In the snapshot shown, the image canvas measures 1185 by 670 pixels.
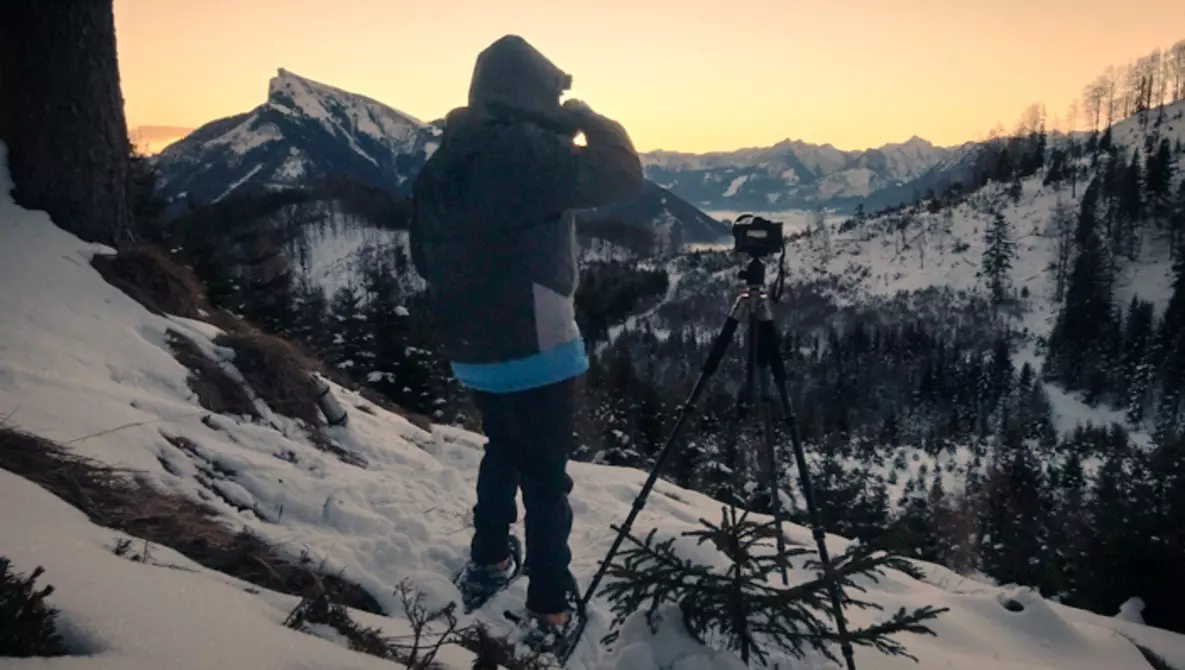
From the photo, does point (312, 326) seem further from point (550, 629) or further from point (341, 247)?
point (341, 247)

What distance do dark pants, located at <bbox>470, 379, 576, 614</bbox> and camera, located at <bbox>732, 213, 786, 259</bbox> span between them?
42.8 inches

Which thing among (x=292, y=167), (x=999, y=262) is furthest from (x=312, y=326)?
(x=292, y=167)

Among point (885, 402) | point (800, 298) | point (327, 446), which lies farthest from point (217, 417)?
point (800, 298)

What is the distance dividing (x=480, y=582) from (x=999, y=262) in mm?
108104

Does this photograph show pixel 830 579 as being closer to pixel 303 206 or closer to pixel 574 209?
pixel 574 209

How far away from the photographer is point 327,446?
18.6ft

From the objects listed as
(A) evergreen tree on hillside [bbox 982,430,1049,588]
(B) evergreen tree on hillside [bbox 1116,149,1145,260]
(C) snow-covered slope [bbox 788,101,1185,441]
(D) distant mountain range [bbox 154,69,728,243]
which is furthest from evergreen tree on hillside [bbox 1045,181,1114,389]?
(D) distant mountain range [bbox 154,69,728,243]

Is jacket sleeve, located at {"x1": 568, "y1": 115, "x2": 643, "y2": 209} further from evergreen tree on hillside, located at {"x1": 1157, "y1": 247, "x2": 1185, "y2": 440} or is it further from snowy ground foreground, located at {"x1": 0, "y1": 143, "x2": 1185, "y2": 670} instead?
evergreen tree on hillside, located at {"x1": 1157, "y1": 247, "x2": 1185, "y2": 440}

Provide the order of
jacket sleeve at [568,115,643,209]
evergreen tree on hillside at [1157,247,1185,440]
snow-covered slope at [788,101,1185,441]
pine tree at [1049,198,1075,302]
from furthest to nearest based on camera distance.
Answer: pine tree at [1049,198,1075,302], snow-covered slope at [788,101,1185,441], evergreen tree on hillside at [1157,247,1185,440], jacket sleeve at [568,115,643,209]

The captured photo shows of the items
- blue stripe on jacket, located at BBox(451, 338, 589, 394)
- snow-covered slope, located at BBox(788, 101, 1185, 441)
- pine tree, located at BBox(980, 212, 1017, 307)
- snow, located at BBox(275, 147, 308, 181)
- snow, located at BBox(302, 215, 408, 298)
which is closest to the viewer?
blue stripe on jacket, located at BBox(451, 338, 589, 394)

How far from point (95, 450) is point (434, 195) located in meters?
2.07

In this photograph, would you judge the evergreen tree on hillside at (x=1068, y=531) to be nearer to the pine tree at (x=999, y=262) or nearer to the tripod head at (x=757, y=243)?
the tripod head at (x=757, y=243)

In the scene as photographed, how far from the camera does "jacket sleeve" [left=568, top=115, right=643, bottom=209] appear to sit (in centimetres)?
292

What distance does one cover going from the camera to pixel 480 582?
11.9 feet
